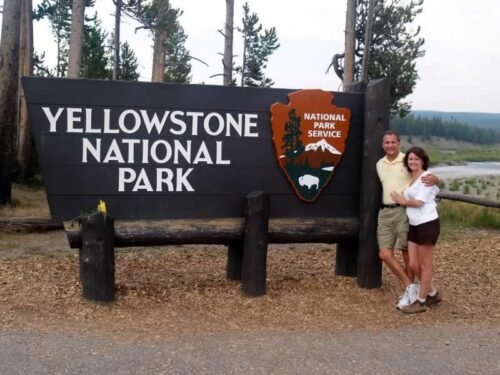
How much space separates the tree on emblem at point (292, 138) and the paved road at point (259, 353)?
1.88 meters

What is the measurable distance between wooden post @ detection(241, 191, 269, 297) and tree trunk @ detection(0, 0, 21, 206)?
27.1 feet

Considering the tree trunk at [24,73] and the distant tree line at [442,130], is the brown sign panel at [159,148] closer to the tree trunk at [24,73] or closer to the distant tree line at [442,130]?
the tree trunk at [24,73]

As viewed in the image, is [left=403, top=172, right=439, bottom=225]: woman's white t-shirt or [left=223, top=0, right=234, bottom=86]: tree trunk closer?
[left=403, top=172, right=439, bottom=225]: woman's white t-shirt

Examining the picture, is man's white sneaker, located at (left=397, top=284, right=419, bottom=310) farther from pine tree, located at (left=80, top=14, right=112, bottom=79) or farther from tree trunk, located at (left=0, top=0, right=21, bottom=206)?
pine tree, located at (left=80, top=14, right=112, bottom=79)

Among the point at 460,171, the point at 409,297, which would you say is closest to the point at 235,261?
the point at 409,297

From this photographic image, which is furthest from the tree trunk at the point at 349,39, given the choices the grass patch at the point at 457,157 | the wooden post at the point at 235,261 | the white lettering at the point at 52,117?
the grass patch at the point at 457,157

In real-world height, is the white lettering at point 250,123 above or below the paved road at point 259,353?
above

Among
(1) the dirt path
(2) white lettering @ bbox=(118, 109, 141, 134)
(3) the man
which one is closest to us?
(1) the dirt path

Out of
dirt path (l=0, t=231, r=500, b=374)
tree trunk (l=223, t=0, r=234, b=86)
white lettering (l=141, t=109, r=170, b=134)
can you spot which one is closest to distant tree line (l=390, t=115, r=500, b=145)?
tree trunk (l=223, t=0, r=234, b=86)

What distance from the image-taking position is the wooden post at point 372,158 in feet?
19.9

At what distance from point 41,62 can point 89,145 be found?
86.1ft

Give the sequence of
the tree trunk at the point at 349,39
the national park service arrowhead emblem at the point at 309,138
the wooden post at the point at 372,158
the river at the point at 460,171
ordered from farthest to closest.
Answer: the river at the point at 460,171, the tree trunk at the point at 349,39, the wooden post at the point at 372,158, the national park service arrowhead emblem at the point at 309,138

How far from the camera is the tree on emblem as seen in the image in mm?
5941

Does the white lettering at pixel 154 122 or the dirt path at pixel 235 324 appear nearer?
the dirt path at pixel 235 324
